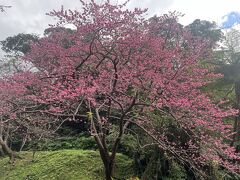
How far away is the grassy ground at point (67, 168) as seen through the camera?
7535mm

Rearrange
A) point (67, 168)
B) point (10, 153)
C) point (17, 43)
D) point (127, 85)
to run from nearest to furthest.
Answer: point (127, 85)
point (67, 168)
point (10, 153)
point (17, 43)

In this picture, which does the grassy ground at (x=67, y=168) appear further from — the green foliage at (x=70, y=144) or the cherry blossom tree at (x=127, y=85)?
the green foliage at (x=70, y=144)

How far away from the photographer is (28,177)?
7922 mm

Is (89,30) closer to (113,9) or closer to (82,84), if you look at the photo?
(113,9)

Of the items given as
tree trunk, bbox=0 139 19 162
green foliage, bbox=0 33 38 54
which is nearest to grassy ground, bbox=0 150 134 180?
tree trunk, bbox=0 139 19 162

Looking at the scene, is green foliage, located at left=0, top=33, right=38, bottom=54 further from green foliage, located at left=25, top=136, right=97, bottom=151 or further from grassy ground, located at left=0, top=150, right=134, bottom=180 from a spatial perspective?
grassy ground, located at left=0, top=150, right=134, bottom=180

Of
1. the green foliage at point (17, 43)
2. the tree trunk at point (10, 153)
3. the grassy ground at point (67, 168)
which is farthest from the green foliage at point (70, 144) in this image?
the green foliage at point (17, 43)

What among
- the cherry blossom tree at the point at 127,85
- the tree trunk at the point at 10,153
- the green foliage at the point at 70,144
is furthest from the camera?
the green foliage at the point at 70,144

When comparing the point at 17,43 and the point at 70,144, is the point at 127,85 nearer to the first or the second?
the point at 70,144

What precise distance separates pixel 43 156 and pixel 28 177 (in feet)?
4.30

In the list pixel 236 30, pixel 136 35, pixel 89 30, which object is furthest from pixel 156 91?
pixel 236 30

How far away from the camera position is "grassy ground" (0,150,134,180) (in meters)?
7.54

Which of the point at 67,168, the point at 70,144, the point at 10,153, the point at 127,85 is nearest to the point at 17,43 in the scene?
the point at 70,144

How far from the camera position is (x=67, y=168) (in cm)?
771
